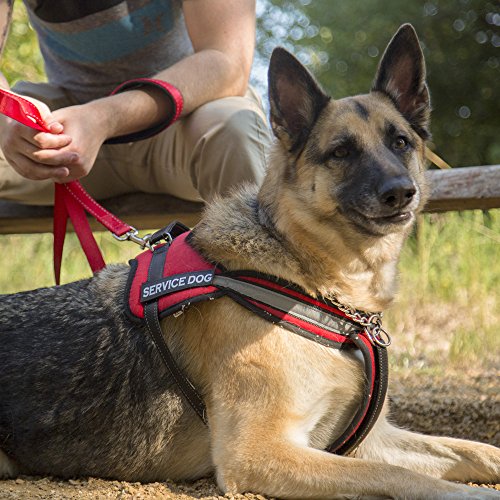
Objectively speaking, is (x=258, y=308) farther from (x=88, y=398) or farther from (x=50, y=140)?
(x=50, y=140)

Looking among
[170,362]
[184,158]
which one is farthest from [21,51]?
[170,362]

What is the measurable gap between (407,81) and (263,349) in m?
1.17

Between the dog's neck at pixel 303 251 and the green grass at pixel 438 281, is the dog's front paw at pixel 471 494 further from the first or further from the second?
the green grass at pixel 438 281

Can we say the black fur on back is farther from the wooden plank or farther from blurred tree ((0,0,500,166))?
blurred tree ((0,0,500,166))

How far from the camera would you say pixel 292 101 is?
2635 millimetres

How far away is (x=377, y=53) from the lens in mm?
10133

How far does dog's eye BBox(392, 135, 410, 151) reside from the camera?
2555 millimetres

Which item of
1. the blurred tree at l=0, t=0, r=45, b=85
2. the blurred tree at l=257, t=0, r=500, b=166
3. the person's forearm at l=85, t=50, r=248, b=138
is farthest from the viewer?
the blurred tree at l=257, t=0, r=500, b=166

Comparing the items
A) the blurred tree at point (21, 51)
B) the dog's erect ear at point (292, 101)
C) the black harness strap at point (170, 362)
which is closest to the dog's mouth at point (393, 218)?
the dog's erect ear at point (292, 101)

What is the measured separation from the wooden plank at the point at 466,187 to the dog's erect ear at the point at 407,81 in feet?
2.40

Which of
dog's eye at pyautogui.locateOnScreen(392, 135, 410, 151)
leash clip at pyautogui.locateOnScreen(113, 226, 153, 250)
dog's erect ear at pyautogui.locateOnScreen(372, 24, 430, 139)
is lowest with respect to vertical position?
leash clip at pyautogui.locateOnScreen(113, 226, 153, 250)

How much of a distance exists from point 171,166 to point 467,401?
1776mm

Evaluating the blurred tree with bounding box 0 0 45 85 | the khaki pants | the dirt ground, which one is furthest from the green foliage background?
the khaki pants

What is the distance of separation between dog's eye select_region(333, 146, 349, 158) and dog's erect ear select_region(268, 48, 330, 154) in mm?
133
